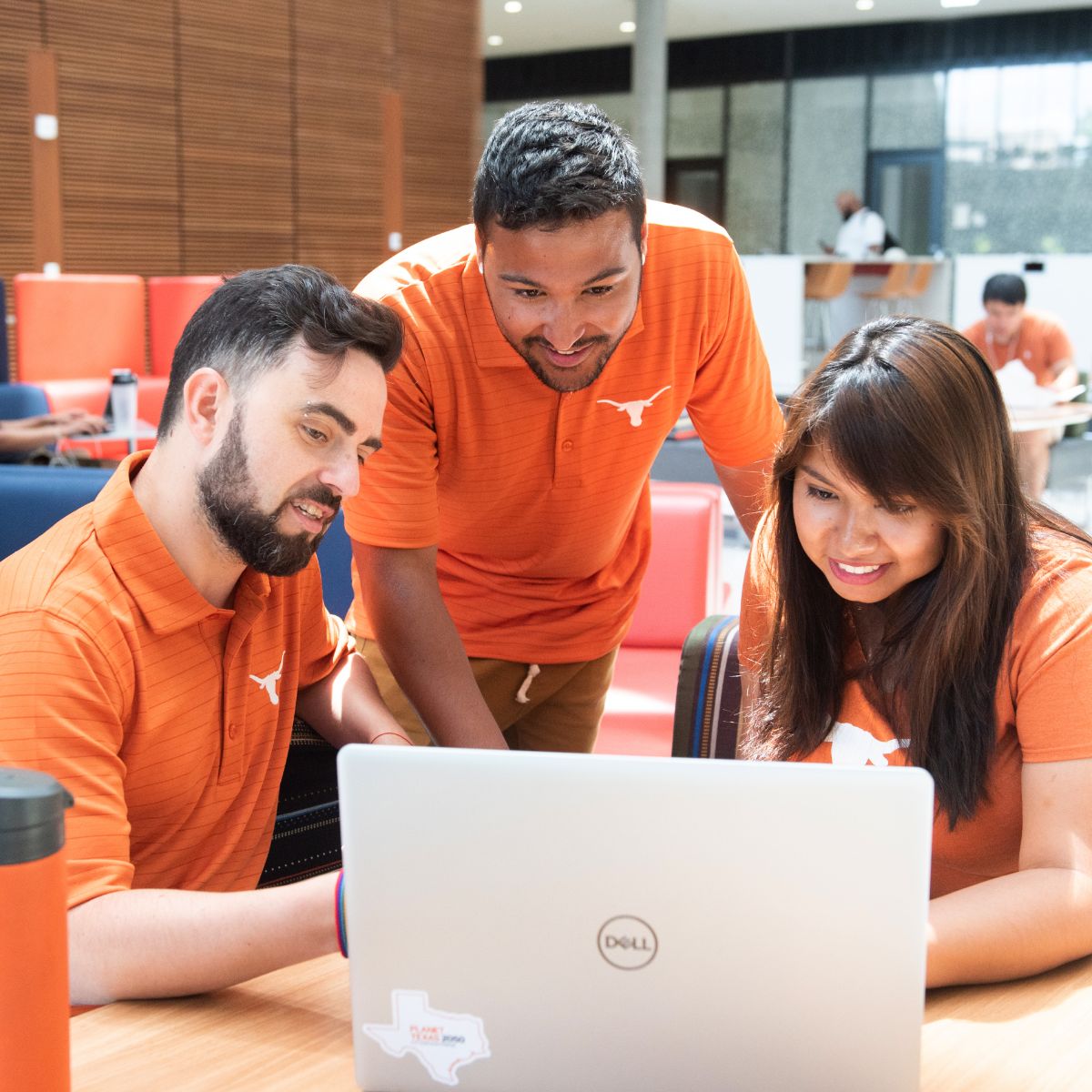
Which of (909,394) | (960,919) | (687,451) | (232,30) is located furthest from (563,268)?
(232,30)

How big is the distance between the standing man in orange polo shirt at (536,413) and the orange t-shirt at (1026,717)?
0.55 m

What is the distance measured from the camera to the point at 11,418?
194 inches

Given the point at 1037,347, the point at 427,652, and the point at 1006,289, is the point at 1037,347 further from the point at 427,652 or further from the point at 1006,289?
the point at 427,652

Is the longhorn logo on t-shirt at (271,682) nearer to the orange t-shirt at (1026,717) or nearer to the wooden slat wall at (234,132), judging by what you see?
the orange t-shirt at (1026,717)

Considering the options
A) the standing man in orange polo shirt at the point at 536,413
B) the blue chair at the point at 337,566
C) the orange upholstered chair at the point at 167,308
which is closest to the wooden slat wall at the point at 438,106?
the orange upholstered chair at the point at 167,308

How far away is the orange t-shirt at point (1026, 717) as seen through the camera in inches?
50.3

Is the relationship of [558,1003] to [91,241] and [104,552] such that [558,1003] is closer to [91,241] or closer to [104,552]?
[104,552]

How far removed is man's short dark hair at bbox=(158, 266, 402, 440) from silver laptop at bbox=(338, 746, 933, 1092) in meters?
0.65

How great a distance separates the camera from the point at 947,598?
1380mm

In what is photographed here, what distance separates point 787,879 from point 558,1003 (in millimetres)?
173

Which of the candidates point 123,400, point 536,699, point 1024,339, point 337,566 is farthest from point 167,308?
point 536,699

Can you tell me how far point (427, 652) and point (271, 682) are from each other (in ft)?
0.91

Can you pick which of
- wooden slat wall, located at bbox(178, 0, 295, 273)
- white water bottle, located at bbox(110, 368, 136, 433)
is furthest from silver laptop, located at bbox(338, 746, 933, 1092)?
wooden slat wall, located at bbox(178, 0, 295, 273)

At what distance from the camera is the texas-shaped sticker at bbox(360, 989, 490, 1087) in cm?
89
